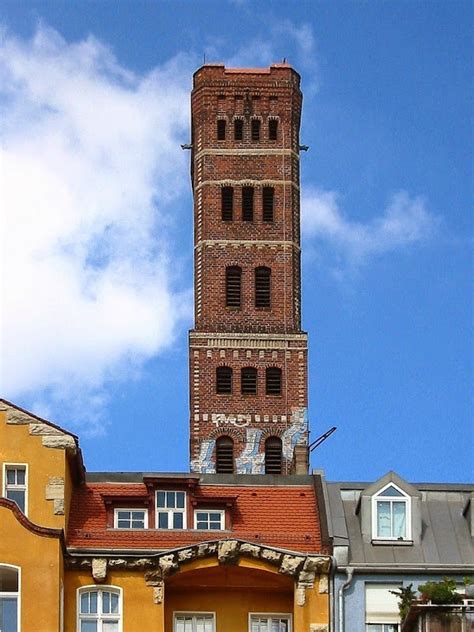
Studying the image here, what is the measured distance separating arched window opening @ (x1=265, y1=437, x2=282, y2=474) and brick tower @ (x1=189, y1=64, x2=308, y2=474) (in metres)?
0.05

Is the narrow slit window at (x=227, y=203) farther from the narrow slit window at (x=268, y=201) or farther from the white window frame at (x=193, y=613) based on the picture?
the white window frame at (x=193, y=613)

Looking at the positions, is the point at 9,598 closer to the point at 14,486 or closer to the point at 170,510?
the point at 14,486

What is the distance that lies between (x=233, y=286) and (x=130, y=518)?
6442 centimetres

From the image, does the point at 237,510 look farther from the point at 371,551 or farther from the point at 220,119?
the point at 220,119

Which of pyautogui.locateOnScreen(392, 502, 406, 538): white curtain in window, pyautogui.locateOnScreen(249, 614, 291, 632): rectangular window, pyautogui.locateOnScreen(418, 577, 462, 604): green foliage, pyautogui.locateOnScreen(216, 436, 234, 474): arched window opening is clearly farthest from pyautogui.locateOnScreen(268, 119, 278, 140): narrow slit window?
pyautogui.locateOnScreen(418, 577, 462, 604): green foliage

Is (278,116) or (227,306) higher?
(278,116)

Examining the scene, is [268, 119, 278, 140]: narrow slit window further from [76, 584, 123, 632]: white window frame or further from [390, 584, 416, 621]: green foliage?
[390, 584, 416, 621]: green foliage

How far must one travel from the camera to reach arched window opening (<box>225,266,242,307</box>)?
389ft

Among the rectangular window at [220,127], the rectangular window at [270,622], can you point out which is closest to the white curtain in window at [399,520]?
the rectangular window at [270,622]

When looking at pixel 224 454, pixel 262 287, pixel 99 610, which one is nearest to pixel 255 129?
pixel 262 287

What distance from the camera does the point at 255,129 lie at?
123 metres

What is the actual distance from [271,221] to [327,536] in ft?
224

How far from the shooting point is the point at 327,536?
Answer: 177 ft

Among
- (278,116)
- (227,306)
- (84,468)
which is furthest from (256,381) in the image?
(84,468)
